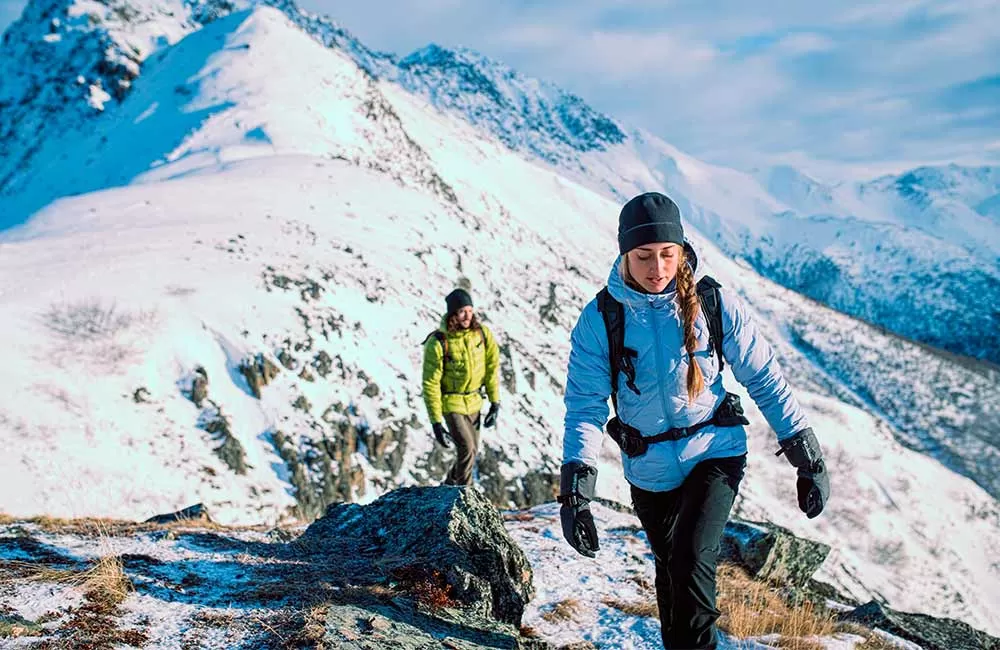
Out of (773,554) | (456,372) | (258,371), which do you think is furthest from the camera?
(258,371)

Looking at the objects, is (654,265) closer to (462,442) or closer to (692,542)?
(692,542)

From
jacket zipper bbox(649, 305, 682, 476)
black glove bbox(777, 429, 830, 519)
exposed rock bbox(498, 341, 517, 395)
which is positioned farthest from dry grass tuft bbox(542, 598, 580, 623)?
exposed rock bbox(498, 341, 517, 395)

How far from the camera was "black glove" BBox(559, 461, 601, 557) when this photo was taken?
3385 millimetres

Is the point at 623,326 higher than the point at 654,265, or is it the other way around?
the point at 654,265

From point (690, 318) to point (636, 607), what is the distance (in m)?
2.80

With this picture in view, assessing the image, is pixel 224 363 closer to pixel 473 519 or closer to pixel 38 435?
pixel 38 435

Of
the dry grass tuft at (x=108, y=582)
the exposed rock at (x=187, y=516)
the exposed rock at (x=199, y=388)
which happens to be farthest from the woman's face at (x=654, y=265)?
the exposed rock at (x=199, y=388)

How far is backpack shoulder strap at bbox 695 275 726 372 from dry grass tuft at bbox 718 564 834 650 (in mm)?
2487

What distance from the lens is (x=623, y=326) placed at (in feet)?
11.4

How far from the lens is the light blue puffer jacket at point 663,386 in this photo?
3.45m

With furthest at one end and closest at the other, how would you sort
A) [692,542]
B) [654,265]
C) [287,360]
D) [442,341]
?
[287,360], [442,341], [654,265], [692,542]

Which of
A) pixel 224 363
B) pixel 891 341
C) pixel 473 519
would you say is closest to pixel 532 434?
pixel 224 363

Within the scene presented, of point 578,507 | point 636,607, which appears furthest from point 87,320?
point 578,507

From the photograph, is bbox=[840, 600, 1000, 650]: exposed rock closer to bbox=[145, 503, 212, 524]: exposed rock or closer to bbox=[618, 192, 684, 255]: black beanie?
bbox=[618, 192, 684, 255]: black beanie
